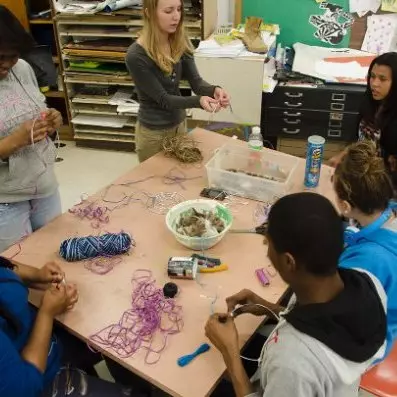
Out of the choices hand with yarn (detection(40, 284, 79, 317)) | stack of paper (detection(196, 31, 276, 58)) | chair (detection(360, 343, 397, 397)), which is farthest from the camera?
stack of paper (detection(196, 31, 276, 58))

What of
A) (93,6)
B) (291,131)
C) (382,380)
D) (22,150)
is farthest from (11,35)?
(291,131)

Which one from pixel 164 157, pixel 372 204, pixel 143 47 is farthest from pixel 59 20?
pixel 372 204

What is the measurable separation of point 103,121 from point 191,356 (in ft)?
8.88

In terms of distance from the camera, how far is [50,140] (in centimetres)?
179

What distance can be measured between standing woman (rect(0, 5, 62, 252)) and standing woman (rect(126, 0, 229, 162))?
0.52 metres

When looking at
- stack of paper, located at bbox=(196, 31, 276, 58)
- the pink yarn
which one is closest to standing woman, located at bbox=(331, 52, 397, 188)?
stack of paper, located at bbox=(196, 31, 276, 58)

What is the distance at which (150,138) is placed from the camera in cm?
227

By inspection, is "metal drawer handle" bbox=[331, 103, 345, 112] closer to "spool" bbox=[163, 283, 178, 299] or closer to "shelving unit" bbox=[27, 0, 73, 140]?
"shelving unit" bbox=[27, 0, 73, 140]

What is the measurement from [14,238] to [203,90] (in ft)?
3.70

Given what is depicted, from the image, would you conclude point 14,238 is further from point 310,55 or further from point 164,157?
point 310,55

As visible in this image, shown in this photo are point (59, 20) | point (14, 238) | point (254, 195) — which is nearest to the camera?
point (14, 238)

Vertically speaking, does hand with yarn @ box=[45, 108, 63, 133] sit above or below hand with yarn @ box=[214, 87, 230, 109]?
above

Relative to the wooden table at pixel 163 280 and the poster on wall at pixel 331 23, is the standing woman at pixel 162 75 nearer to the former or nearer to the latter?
the wooden table at pixel 163 280

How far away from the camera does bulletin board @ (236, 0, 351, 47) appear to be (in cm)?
324
